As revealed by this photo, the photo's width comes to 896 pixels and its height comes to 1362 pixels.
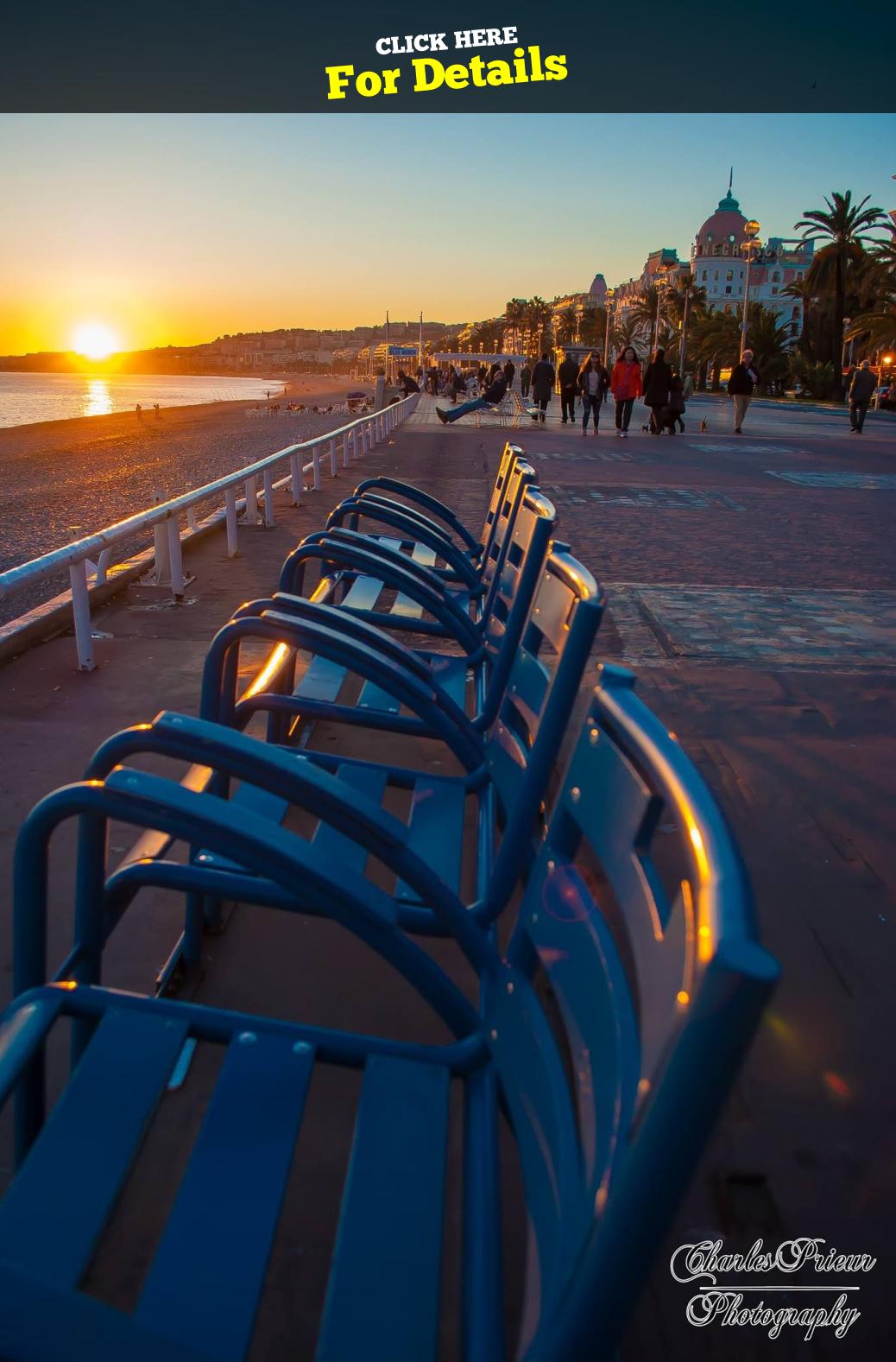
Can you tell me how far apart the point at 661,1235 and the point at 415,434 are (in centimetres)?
2062

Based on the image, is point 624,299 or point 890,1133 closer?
point 890,1133

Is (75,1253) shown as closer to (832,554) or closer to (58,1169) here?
(58,1169)

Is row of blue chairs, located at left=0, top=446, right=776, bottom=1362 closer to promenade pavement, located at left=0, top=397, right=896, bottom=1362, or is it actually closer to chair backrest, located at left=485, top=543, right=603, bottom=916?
chair backrest, located at left=485, top=543, right=603, bottom=916

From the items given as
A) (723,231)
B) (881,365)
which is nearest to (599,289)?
(723,231)

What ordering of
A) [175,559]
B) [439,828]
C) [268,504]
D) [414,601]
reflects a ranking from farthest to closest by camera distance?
[268,504] → [175,559] → [414,601] → [439,828]

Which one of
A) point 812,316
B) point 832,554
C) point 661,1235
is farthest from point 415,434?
point 812,316

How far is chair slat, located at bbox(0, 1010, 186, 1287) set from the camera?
117cm

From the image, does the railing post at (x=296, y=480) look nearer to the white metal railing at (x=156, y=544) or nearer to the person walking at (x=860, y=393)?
the white metal railing at (x=156, y=544)

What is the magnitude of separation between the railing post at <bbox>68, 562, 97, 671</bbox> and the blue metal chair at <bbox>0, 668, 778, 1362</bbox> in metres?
3.05

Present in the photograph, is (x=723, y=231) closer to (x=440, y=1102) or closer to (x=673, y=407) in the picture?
(x=673, y=407)

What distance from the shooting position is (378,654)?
235cm

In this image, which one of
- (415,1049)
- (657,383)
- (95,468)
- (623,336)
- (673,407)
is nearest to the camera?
(415,1049)

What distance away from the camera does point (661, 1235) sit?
74cm

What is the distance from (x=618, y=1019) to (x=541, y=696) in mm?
952
